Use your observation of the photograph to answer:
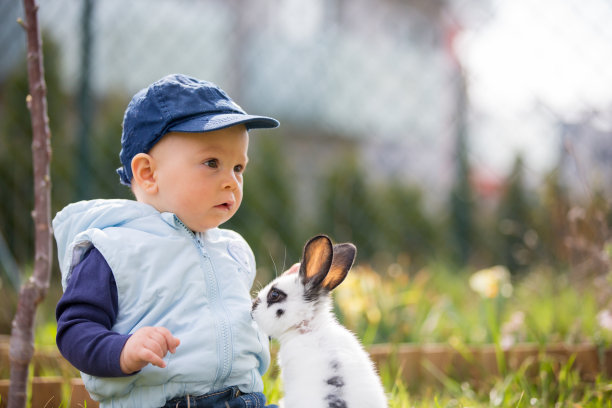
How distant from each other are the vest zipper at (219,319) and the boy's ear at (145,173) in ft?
0.35

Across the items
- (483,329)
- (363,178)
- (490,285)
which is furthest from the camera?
(363,178)

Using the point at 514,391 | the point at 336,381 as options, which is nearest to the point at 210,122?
the point at 336,381

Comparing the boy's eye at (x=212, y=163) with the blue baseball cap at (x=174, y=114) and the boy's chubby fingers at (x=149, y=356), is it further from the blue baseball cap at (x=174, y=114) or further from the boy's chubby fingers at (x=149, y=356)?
the boy's chubby fingers at (x=149, y=356)

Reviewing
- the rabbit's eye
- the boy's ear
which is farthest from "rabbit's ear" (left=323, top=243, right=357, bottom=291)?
the boy's ear

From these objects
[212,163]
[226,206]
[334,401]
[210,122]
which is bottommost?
[334,401]

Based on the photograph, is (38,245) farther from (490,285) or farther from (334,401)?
Answer: (490,285)

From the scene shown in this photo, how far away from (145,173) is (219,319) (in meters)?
0.43

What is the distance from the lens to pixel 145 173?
1.52m

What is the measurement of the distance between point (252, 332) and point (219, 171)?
0.43 meters

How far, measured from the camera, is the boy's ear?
1.50 meters

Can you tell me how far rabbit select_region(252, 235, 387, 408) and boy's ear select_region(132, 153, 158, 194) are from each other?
0.41m

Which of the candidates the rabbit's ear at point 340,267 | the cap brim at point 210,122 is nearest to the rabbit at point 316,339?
the rabbit's ear at point 340,267

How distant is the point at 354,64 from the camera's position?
8977mm

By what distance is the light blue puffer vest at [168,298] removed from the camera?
4.50 feet
